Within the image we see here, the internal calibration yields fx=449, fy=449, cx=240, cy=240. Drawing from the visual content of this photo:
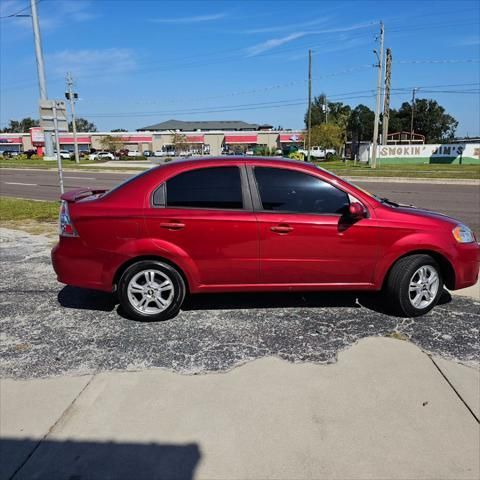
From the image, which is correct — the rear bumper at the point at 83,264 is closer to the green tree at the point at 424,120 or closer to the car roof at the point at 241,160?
the car roof at the point at 241,160

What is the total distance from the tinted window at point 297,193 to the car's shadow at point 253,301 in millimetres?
1116

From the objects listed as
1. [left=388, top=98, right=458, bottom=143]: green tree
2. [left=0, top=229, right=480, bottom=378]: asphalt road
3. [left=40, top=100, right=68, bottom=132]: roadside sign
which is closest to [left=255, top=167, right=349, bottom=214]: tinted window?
[left=0, top=229, right=480, bottom=378]: asphalt road

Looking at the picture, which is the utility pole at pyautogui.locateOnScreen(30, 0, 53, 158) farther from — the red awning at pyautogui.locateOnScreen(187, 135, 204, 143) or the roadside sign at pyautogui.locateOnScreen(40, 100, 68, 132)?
the red awning at pyautogui.locateOnScreen(187, 135, 204, 143)

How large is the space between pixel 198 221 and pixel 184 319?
1.01 m

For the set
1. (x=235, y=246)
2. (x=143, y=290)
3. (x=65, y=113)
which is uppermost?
(x=65, y=113)

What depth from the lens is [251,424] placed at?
2.81 meters

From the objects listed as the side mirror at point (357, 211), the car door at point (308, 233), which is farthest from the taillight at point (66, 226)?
the side mirror at point (357, 211)

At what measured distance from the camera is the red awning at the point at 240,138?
96125 mm

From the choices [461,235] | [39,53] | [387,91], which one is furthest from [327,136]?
[461,235]

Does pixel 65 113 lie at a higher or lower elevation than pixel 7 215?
higher

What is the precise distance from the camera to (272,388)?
3.22 metres

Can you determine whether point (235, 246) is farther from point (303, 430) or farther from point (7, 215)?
point (7, 215)

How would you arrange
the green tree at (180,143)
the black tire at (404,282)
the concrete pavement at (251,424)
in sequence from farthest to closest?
the green tree at (180,143) < the black tire at (404,282) < the concrete pavement at (251,424)

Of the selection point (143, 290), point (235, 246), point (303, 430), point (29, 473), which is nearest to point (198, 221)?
point (235, 246)
